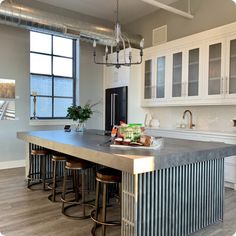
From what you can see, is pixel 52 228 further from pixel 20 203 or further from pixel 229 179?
pixel 229 179

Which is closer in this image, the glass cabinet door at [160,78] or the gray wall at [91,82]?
the glass cabinet door at [160,78]

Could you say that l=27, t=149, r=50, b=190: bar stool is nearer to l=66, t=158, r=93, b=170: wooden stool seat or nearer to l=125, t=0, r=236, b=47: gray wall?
l=66, t=158, r=93, b=170: wooden stool seat

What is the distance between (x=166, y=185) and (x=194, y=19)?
399 cm

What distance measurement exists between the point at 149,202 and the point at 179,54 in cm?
351

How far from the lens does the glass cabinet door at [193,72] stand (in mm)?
4477

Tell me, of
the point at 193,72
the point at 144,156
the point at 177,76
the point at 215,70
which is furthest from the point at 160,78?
the point at 144,156

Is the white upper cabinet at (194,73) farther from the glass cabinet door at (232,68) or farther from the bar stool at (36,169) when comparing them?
the bar stool at (36,169)

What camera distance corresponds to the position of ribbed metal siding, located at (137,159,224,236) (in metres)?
2.00

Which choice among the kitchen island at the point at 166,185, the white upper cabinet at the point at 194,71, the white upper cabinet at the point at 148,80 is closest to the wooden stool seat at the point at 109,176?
the kitchen island at the point at 166,185

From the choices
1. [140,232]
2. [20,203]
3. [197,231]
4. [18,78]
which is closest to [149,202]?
[140,232]

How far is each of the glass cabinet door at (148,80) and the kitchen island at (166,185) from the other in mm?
3015

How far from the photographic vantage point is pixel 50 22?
15.4 ft

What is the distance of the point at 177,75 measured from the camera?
4867mm

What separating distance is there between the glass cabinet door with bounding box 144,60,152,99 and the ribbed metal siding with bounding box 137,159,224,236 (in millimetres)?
3021
